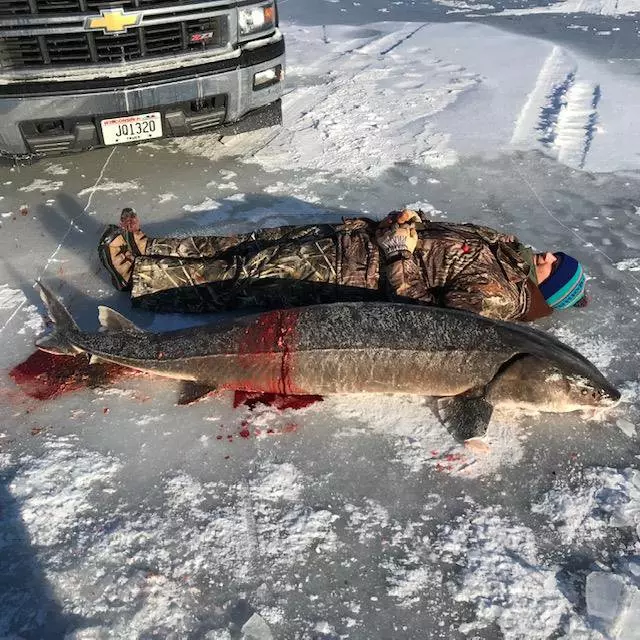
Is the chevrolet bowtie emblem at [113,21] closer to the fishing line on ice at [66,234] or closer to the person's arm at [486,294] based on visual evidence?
the fishing line on ice at [66,234]

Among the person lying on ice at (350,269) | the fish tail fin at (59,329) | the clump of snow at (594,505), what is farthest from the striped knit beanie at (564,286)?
the fish tail fin at (59,329)

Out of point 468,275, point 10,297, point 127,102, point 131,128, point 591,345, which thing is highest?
point 127,102

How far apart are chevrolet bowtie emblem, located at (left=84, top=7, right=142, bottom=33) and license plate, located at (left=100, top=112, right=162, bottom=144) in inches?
Result: 26.6

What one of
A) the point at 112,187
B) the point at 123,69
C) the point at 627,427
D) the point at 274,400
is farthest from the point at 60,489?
the point at 112,187

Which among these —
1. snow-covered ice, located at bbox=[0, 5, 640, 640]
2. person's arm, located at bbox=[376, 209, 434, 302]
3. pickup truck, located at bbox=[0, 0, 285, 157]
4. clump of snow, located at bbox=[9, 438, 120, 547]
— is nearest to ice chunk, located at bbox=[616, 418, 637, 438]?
snow-covered ice, located at bbox=[0, 5, 640, 640]

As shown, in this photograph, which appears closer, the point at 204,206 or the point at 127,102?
the point at 127,102

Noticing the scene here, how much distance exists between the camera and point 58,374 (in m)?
3.69

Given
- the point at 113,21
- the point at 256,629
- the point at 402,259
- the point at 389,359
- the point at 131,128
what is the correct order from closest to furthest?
the point at 256,629, the point at 389,359, the point at 402,259, the point at 113,21, the point at 131,128

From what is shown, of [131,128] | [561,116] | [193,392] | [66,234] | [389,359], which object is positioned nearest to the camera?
[389,359]

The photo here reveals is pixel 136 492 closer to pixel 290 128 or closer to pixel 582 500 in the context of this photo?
pixel 582 500

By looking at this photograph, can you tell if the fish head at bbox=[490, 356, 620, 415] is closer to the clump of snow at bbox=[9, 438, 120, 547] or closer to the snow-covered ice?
the snow-covered ice

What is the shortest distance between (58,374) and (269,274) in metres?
1.44

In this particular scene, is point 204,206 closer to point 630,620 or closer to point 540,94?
point 630,620

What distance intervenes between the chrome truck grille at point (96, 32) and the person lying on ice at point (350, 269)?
5.39ft
